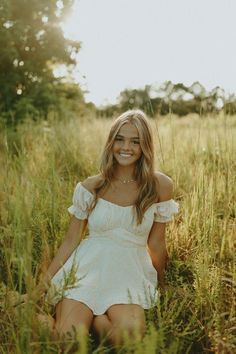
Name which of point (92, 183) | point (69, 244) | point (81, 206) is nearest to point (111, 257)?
point (69, 244)

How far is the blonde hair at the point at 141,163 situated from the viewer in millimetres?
2471

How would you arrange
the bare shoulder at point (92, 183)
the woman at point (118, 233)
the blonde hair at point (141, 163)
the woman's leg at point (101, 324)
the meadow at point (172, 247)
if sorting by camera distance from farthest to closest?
1. the bare shoulder at point (92, 183)
2. the blonde hair at point (141, 163)
3. the woman at point (118, 233)
4. the woman's leg at point (101, 324)
5. the meadow at point (172, 247)

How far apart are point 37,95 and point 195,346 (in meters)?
6.74

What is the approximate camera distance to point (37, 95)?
26.7ft

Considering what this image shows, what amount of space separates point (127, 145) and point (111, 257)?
62 centimetres

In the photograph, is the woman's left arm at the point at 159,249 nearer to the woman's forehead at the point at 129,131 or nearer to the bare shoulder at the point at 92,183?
the bare shoulder at the point at 92,183

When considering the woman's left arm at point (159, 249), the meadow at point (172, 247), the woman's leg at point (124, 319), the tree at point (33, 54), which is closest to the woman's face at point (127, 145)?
the meadow at point (172, 247)

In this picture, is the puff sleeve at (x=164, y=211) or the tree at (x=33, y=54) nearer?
the puff sleeve at (x=164, y=211)

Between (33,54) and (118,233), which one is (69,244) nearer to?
(118,233)

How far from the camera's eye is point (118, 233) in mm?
2398

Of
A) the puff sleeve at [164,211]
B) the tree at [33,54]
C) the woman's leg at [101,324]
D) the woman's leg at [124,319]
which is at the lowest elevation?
the woman's leg at [101,324]

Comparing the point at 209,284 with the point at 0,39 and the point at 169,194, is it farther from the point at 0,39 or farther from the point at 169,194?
the point at 0,39

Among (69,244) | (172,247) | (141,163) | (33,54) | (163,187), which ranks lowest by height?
(172,247)

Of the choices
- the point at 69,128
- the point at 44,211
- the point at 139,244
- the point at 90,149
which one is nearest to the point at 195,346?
the point at 139,244
